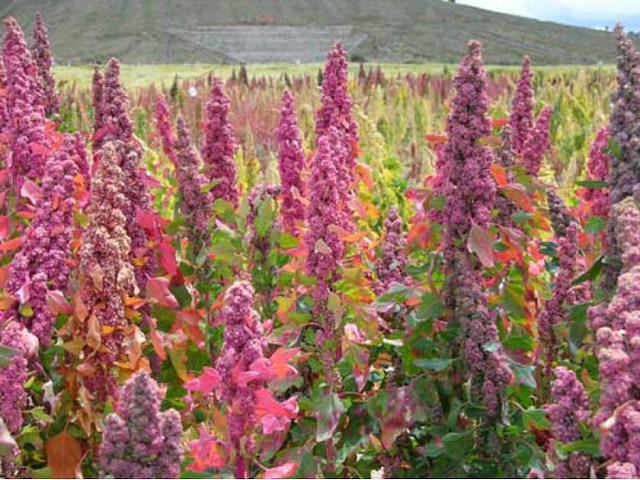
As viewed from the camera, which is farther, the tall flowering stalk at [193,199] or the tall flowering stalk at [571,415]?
the tall flowering stalk at [193,199]

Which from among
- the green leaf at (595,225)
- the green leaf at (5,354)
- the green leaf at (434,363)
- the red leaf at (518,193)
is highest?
the red leaf at (518,193)

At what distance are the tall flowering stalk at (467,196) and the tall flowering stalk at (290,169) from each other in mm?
752

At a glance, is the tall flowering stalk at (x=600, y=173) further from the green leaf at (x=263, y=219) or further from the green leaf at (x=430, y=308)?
the green leaf at (x=263, y=219)

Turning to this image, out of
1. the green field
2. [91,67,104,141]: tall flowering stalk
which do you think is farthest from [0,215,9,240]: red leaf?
the green field

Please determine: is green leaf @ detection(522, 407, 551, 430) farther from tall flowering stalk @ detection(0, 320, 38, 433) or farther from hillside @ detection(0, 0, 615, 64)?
hillside @ detection(0, 0, 615, 64)

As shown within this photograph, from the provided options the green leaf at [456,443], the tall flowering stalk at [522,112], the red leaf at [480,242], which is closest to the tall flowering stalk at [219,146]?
the tall flowering stalk at [522,112]

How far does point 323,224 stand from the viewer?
5.11 feet

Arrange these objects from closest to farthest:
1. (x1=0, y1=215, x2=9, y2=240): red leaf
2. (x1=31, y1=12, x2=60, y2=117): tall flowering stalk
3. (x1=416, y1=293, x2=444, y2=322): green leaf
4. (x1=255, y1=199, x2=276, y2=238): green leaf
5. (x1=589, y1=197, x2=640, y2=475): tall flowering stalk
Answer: (x1=589, y1=197, x2=640, y2=475): tall flowering stalk → (x1=416, y1=293, x2=444, y2=322): green leaf → (x1=255, y1=199, x2=276, y2=238): green leaf → (x1=0, y1=215, x2=9, y2=240): red leaf → (x1=31, y1=12, x2=60, y2=117): tall flowering stalk

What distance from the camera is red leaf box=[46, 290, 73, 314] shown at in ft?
4.53

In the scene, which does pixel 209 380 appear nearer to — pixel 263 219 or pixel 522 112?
pixel 263 219

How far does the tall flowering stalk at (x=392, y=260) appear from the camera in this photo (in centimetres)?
178

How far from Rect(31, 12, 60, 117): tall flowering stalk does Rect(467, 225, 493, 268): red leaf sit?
246 centimetres

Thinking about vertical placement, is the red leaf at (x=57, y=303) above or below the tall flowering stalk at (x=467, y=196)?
below

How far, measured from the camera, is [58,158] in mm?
1651
